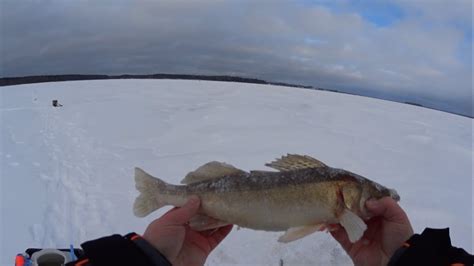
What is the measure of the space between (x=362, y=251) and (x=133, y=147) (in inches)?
333

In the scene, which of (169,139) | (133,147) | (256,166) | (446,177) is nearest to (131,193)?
(256,166)

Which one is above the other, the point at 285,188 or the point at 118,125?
the point at 285,188

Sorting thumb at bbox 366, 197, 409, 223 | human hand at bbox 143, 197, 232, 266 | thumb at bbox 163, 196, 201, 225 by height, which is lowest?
human hand at bbox 143, 197, 232, 266

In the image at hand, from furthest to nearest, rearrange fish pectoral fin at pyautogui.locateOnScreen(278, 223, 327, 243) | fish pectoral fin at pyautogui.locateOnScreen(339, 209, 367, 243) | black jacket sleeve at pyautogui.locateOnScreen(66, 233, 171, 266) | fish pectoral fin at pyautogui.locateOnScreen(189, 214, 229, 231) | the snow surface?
the snow surface, fish pectoral fin at pyautogui.locateOnScreen(189, 214, 229, 231), fish pectoral fin at pyautogui.locateOnScreen(278, 223, 327, 243), fish pectoral fin at pyautogui.locateOnScreen(339, 209, 367, 243), black jacket sleeve at pyautogui.locateOnScreen(66, 233, 171, 266)

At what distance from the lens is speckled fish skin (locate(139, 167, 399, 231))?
2477 millimetres

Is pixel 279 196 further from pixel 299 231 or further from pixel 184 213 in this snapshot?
pixel 184 213

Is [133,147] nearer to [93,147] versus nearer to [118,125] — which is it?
[93,147]

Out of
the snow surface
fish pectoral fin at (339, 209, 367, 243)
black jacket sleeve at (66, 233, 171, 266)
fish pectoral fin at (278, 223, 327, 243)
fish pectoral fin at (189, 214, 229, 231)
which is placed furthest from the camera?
the snow surface

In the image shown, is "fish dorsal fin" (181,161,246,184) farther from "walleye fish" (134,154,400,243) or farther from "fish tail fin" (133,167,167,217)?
"fish tail fin" (133,167,167,217)

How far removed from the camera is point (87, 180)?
780 centimetres

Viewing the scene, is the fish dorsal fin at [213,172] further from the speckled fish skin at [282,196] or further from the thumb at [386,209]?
the thumb at [386,209]

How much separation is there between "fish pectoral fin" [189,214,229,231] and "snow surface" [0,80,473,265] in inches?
93.9

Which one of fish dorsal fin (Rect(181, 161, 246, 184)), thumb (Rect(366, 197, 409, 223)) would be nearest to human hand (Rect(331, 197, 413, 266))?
thumb (Rect(366, 197, 409, 223))

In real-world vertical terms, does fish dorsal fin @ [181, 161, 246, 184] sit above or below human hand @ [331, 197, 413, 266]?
above
